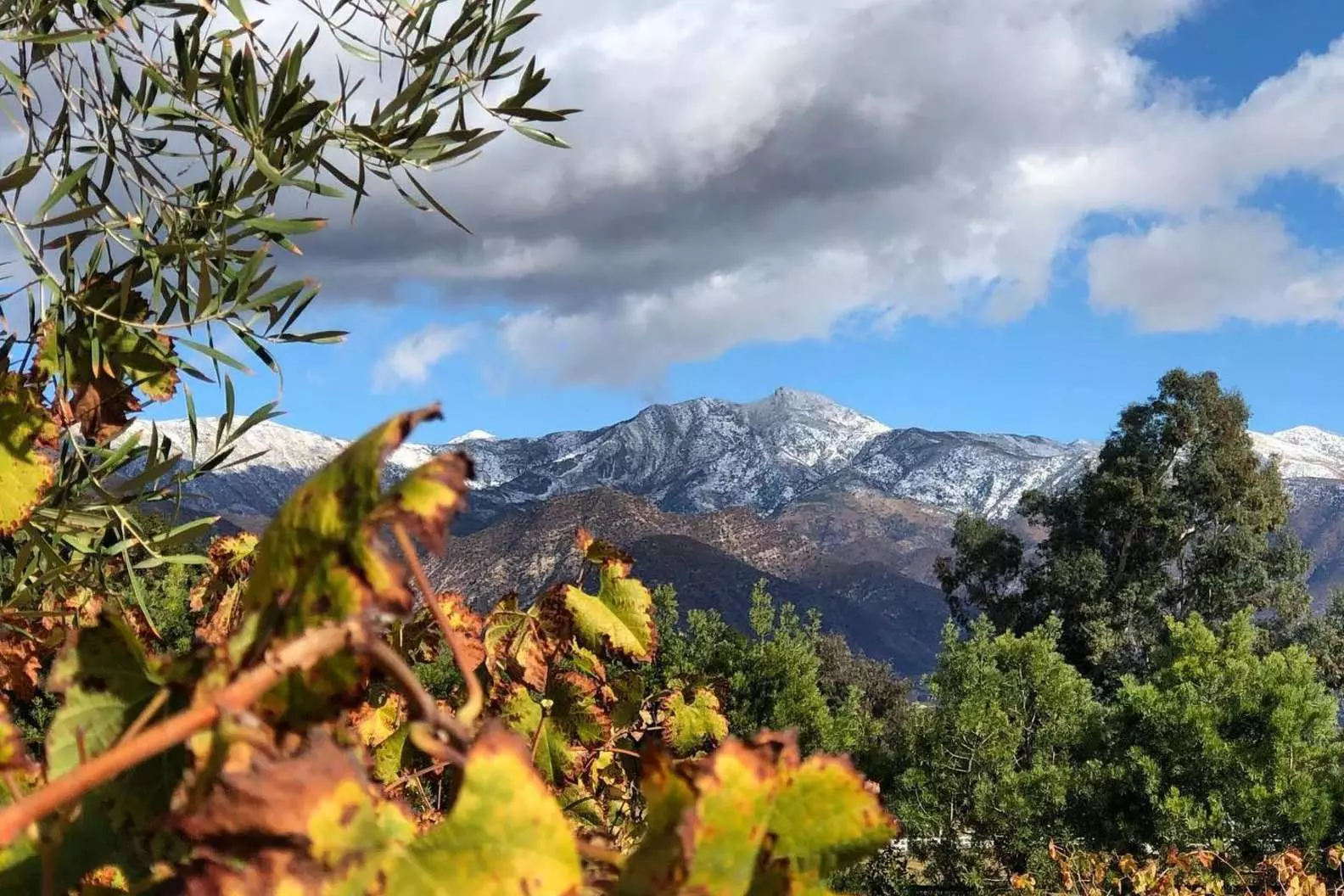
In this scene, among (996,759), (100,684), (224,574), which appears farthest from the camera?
(996,759)

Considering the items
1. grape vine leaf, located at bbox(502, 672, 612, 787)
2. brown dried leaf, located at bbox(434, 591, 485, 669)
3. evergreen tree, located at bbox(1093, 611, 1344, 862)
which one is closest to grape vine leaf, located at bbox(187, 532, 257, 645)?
brown dried leaf, located at bbox(434, 591, 485, 669)

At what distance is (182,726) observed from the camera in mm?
345

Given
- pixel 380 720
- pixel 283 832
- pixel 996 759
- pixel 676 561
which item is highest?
pixel 676 561

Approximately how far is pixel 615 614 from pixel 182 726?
2.33 metres

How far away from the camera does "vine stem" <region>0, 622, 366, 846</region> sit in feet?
1.07

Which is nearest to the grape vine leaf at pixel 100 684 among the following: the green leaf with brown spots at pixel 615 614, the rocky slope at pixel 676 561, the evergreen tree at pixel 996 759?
the green leaf with brown spots at pixel 615 614

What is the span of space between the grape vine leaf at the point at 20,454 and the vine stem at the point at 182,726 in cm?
129

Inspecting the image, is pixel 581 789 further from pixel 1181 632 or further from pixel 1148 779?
pixel 1181 632

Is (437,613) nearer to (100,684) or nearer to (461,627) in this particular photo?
(100,684)

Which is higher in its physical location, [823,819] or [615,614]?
[615,614]

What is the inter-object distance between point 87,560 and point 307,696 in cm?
203

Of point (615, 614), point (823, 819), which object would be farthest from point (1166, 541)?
point (823, 819)

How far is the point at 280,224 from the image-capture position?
1.92 metres

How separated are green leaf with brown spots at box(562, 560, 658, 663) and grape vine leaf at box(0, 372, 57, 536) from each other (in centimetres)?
123
